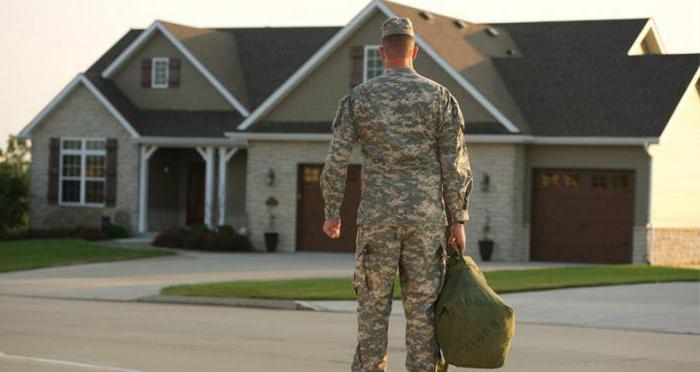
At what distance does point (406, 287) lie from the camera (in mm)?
8172

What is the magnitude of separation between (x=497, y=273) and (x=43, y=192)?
18897 millimetres

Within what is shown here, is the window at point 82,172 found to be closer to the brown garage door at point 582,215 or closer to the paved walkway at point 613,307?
the brown garage door at point 582,215

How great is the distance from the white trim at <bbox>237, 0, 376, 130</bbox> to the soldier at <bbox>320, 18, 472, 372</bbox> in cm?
2624

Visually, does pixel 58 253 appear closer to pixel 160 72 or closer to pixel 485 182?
pixel 160 72

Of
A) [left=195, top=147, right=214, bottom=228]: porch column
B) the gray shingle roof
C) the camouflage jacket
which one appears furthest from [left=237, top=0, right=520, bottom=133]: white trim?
the camouflage jacket

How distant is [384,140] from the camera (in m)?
8.22

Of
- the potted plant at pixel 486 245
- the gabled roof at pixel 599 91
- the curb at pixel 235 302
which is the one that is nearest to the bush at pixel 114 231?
the potted plant at pixel 486 245

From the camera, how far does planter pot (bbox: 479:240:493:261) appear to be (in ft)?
107

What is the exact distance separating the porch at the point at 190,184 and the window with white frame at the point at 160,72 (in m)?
1.85

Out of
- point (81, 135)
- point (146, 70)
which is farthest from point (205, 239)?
point (146, 70)

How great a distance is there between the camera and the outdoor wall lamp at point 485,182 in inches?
1296

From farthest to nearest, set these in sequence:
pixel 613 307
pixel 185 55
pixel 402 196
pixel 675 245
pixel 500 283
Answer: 1. pixel 185 55
2. pixel 675 245
3. pixel 500 283
4. pixel 613 307
5. pixel 402 196

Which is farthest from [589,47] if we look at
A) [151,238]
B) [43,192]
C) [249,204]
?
[43,192]

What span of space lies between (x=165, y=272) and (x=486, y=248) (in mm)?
8746
